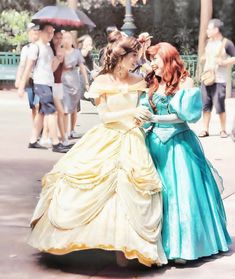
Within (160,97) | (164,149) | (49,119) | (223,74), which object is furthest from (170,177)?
(223,74)

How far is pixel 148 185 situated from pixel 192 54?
22.3 metres

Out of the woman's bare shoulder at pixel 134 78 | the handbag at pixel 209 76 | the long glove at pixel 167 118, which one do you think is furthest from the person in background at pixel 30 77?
the long glove at pixel 167 118

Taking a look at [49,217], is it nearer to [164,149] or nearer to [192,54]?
[164,149]

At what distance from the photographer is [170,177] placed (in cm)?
536

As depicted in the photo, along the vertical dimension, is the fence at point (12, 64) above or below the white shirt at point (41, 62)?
below

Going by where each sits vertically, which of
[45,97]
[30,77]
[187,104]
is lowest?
[45,97]

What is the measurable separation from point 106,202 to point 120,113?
64 cm

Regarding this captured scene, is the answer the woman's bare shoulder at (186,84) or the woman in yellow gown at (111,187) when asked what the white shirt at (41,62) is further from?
the woman's bare shoulder at (186,84)

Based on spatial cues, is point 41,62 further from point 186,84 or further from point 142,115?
point 142,115

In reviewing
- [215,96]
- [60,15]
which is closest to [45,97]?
[215,96]

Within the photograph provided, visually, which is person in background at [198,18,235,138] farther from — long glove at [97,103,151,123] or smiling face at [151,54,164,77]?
long glove at [97,103,151,123]

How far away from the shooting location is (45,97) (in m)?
10.5

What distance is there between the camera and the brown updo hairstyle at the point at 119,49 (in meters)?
5.34

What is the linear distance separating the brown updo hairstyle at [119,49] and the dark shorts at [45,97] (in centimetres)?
511
